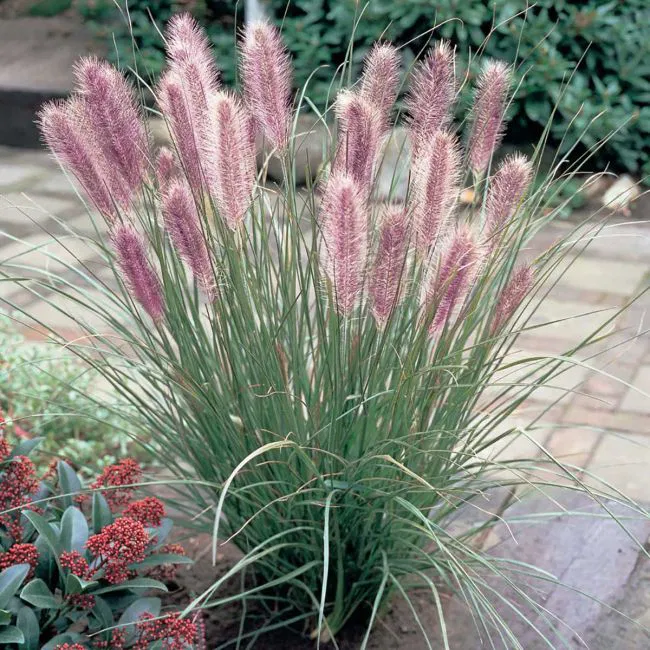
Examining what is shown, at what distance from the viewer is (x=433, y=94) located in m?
1.61

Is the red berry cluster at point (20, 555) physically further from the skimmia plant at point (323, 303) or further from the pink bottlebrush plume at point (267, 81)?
the pink bottlebrush plume at point (267, 81)

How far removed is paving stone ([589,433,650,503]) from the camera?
2.44m

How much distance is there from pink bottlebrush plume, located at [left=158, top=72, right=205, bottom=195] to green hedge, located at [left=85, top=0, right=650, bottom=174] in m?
3.07

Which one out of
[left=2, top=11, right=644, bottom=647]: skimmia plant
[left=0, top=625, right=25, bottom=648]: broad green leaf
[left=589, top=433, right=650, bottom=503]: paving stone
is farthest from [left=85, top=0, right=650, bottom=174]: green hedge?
[left=0, top=625, right=25, bottom=648]: broad green leaf

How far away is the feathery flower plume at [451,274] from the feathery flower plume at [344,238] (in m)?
0.13

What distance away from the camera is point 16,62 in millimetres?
5828

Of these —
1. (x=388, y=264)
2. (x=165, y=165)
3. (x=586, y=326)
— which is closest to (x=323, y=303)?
(x=388, y=264)

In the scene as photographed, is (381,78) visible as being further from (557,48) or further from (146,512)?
(557,48)

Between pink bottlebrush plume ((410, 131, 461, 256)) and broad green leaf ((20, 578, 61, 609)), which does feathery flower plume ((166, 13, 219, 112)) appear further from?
broad green leaf ((20, 578, 61, 609))

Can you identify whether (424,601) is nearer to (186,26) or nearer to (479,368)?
(479,368)

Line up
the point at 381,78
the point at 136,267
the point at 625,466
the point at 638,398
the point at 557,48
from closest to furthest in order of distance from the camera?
the point at 136,267
the point at 381,78
the point at 625,466
the point at 638,398
the point at 557,48

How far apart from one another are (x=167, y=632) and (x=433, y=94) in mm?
948

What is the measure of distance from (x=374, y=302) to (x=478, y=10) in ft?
11.4

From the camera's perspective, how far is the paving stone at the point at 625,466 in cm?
244
